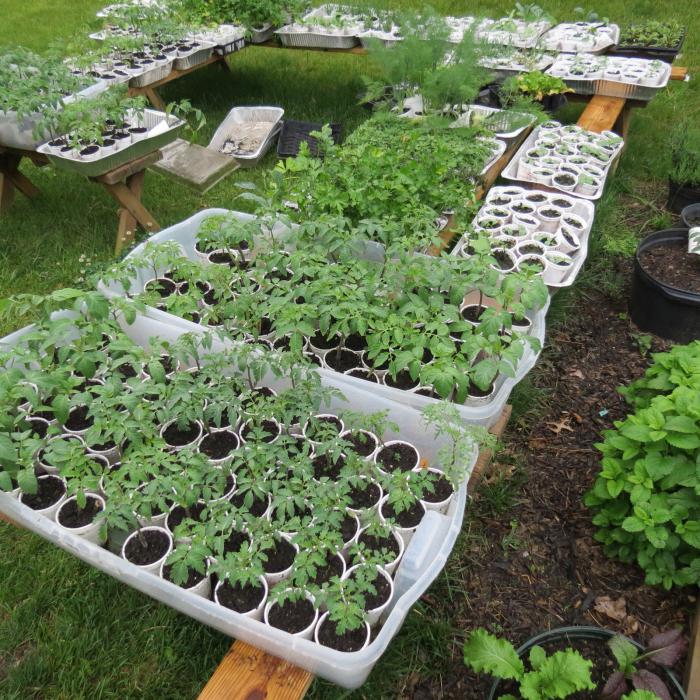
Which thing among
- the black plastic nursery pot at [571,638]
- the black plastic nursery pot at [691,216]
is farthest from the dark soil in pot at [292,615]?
the black plastic nursery pot at [691,216]

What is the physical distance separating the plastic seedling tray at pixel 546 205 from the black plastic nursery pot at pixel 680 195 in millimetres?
1256

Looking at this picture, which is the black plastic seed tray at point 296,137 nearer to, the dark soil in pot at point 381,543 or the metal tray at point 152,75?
the metal tray at point 152,75

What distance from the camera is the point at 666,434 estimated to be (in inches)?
69.6

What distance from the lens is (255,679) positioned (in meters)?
1.37

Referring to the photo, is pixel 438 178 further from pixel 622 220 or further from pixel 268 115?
pixel 268 115

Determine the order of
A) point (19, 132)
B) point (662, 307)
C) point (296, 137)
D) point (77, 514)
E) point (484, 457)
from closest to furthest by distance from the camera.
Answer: point (77, 514), point (484, 457), point (662, 307), point (19, 132), point (296, 137)

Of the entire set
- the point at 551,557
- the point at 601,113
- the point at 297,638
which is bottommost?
the point at 551,557

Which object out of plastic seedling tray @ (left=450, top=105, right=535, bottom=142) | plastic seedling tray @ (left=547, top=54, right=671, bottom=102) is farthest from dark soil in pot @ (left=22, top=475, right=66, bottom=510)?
plastic seedling tray @ (left=547, top=54, right=671, bottom=102)

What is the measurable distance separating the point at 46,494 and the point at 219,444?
1.82ft

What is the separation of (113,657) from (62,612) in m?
0.26

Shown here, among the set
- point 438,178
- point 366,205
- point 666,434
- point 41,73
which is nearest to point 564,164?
point 438,178

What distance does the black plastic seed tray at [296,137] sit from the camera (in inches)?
170

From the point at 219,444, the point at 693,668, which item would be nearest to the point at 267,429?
the point at 219,444

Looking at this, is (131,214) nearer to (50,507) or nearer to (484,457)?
(50,507)
